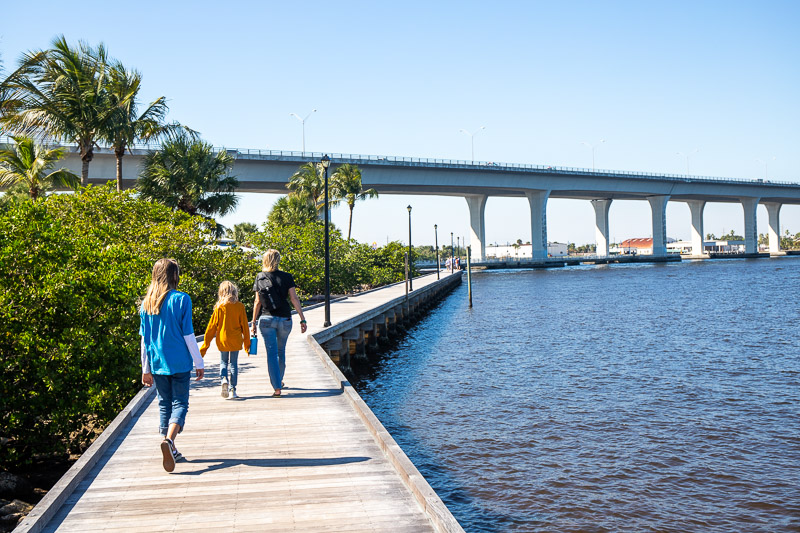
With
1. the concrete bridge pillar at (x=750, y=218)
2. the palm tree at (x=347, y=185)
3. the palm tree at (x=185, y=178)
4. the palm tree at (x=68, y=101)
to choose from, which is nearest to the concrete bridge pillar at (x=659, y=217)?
the concrete bridge pillar at (x=750, y=218)

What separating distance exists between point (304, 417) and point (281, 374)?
1.41m

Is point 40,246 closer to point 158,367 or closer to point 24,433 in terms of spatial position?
point 24,433

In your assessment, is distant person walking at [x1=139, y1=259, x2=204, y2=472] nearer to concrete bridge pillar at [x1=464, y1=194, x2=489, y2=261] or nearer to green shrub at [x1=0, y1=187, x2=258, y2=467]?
green shrub at [x1=0, y1=187, x2=258, y2=467]

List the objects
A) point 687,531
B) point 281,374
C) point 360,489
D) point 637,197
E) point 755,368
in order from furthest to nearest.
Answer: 1. point 637,197
2. point 755,368
3. point 281,374
4. point 687,531
5. point 360,489

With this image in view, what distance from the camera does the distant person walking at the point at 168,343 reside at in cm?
641

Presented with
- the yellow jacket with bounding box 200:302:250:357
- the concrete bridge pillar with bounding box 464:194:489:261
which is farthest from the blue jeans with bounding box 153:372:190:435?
the concrete bridge pillar with bounding box 464:194:489:261

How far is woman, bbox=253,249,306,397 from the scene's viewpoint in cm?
943

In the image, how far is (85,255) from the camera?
12.4m

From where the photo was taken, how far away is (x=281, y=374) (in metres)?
10.1

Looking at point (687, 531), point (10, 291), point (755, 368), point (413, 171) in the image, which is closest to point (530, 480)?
point (687, 531)

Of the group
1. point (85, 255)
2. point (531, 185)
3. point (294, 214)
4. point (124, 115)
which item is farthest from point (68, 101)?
point (531, 185)

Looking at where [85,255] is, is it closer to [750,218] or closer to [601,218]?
[601,218]

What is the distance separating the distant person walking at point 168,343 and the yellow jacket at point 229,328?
2500 millimetres

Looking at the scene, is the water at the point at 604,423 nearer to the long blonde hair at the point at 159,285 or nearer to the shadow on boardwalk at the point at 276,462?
the shadow on boardwalk at the point at 276,462
